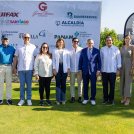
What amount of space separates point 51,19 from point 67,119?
456 cm

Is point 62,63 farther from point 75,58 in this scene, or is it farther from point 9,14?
point 9,14

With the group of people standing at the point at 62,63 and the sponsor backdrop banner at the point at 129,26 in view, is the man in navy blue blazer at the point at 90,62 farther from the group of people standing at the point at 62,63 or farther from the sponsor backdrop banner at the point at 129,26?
the sponsor backdrop banner at the point at 129,26

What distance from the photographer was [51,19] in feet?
21.6

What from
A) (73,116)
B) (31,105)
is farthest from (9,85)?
(73,116)

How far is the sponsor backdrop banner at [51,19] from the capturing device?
6504mm

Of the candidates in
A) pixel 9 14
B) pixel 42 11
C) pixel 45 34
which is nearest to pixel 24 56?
pixel 45 34

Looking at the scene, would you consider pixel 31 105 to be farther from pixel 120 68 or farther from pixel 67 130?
pixel 120 68

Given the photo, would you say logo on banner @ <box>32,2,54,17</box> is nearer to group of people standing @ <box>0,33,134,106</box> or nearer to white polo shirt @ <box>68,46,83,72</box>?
group of people standing @ <box>0,33,134,106</box>

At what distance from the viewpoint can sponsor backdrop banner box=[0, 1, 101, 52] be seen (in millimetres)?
6504

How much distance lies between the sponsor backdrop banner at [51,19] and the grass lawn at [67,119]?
3.37 metres

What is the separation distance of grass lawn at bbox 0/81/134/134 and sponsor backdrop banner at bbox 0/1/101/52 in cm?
337

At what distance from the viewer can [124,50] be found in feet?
13.6

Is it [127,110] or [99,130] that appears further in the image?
[127,110]

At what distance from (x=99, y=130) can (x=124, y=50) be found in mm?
2281
